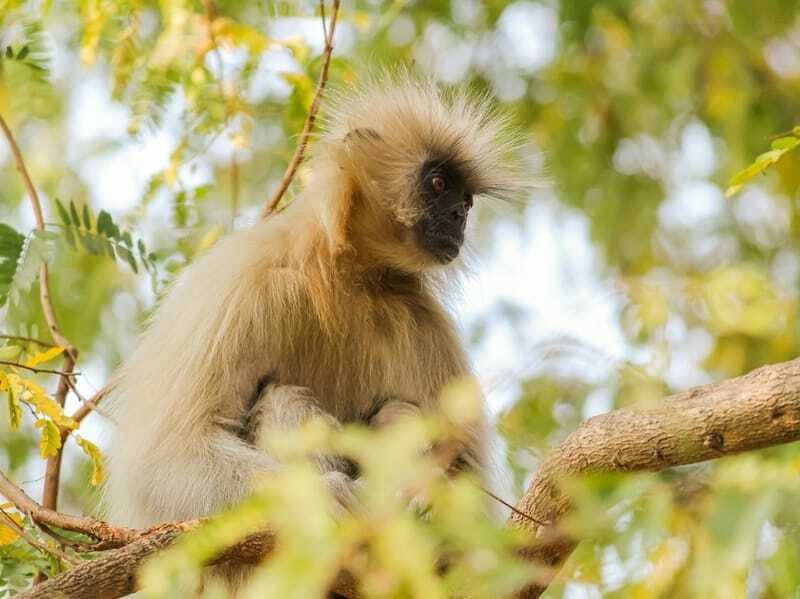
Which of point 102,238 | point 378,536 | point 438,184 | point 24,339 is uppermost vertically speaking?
point 438,184

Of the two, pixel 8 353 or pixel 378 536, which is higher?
pixel 8 353

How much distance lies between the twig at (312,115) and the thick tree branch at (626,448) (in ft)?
6.70

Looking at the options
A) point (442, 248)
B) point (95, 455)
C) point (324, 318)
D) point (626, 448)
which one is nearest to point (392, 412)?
point (324, 318)

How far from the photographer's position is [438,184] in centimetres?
540

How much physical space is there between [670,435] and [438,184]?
8.01 feet

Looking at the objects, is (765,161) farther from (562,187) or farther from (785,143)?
(562,187)

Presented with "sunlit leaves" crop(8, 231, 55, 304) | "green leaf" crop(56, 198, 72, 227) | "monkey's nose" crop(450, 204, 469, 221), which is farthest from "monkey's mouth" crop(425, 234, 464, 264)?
"sunlit leaves" crop(8, 231, 55, 304)

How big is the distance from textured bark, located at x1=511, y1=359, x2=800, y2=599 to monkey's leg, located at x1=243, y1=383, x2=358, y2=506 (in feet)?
3.69

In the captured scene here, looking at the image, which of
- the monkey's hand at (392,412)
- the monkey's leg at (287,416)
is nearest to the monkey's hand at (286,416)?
the monkey's leg at (287,416)

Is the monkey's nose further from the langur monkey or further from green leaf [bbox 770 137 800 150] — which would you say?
green leaf [bbox 770 137 800 150]

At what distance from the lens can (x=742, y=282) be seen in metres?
5.97

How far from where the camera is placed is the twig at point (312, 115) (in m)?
4.93

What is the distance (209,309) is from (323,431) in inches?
98.4

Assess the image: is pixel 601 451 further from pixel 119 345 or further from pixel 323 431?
pixel 119 345
